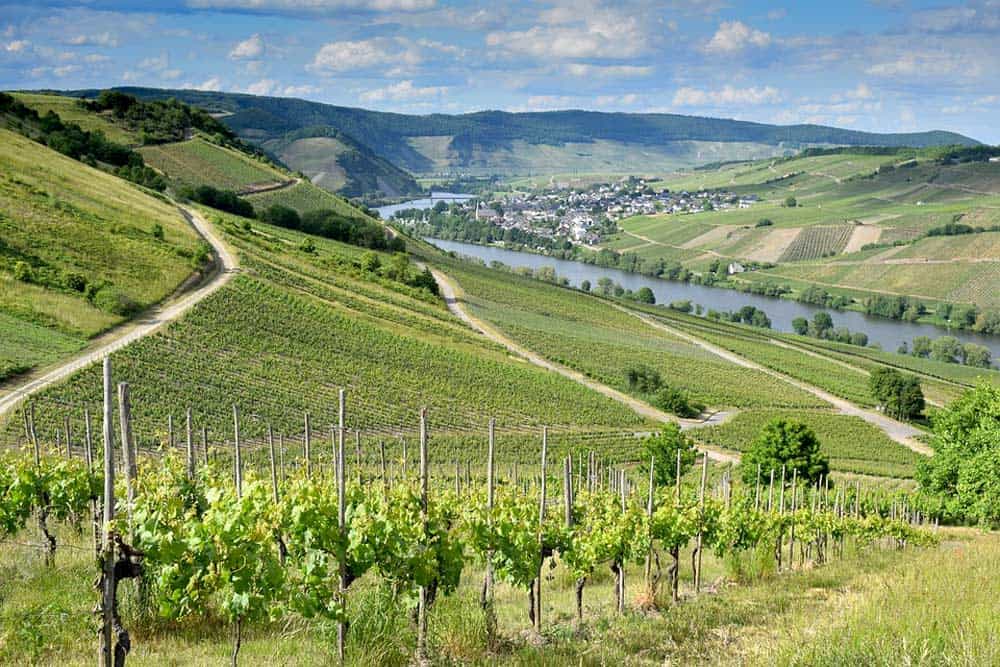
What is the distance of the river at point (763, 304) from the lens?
119056 millimetres

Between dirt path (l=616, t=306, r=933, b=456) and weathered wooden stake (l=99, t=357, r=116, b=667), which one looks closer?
weathered wooden stake (l=99, t=357, r=116, b=667)

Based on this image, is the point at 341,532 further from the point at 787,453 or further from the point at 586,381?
the point at 586,381

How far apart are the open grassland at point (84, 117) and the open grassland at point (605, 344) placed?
5155cm

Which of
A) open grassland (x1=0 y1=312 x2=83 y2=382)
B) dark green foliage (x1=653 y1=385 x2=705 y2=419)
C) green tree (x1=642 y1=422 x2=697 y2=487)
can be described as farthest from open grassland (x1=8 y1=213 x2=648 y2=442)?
green tree (x1=642 y1=422 x2=697 y2=487)

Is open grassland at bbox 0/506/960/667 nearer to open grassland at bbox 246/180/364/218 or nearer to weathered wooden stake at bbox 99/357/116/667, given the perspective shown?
weathered wooden stake at bbox 99/357/116/667

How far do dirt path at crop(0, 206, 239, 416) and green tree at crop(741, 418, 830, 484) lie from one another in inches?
1189

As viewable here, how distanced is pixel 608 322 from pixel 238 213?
44782 millimetres

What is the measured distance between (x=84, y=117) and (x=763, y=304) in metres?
115

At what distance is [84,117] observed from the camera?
369 ft

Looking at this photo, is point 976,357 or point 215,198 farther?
point 976,357

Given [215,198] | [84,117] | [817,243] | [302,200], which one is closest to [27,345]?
[215,198]

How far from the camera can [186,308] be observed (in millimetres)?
45688

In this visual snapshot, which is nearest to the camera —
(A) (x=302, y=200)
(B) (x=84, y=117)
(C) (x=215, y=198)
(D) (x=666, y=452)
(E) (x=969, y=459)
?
(E) (x=969, y=459)

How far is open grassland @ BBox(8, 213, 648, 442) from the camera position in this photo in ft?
115
